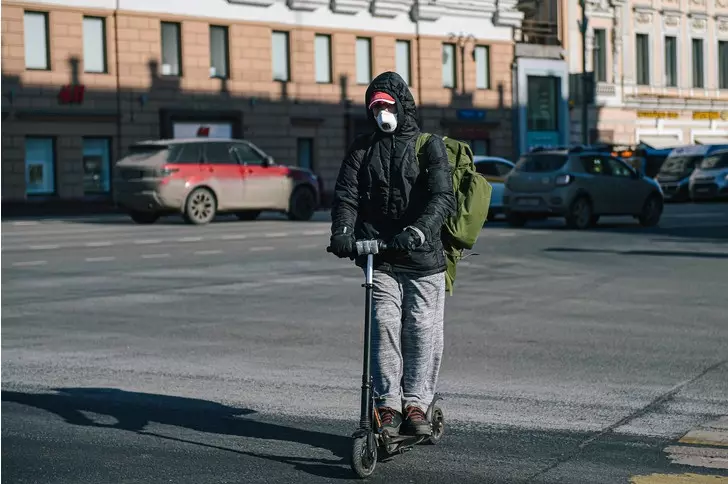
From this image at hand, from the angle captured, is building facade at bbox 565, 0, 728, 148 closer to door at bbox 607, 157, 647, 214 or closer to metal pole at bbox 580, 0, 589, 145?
metal pole at bbox 580, 0, 589, 145

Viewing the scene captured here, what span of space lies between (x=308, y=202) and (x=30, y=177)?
1199cm

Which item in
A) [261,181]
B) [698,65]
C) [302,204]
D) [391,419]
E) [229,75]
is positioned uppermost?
[698,65]

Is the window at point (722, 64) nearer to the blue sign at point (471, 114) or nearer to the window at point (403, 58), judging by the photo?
the blue sign at point (471, 114)

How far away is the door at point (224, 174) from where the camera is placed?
31344mm

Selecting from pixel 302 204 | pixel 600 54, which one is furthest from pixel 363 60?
pixel 302 204

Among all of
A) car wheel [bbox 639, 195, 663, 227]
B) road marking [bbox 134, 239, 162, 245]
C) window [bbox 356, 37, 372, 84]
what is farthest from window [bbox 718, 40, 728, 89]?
road marking [bbox 134, 239, 162, 245]

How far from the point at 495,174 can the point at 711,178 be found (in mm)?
15992

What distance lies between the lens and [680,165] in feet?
164

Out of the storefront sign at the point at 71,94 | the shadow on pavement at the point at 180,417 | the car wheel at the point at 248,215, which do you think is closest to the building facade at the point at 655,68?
the storefront sign at the point at 71,94

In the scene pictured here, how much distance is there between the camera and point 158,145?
103 feet

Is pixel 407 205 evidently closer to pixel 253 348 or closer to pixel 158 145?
pixel 253 348

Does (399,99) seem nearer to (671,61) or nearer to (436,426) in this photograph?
(436,426)

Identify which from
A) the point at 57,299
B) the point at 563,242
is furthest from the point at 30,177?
the point at 57,299

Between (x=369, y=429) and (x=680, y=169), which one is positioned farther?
(x=680, y=169)
